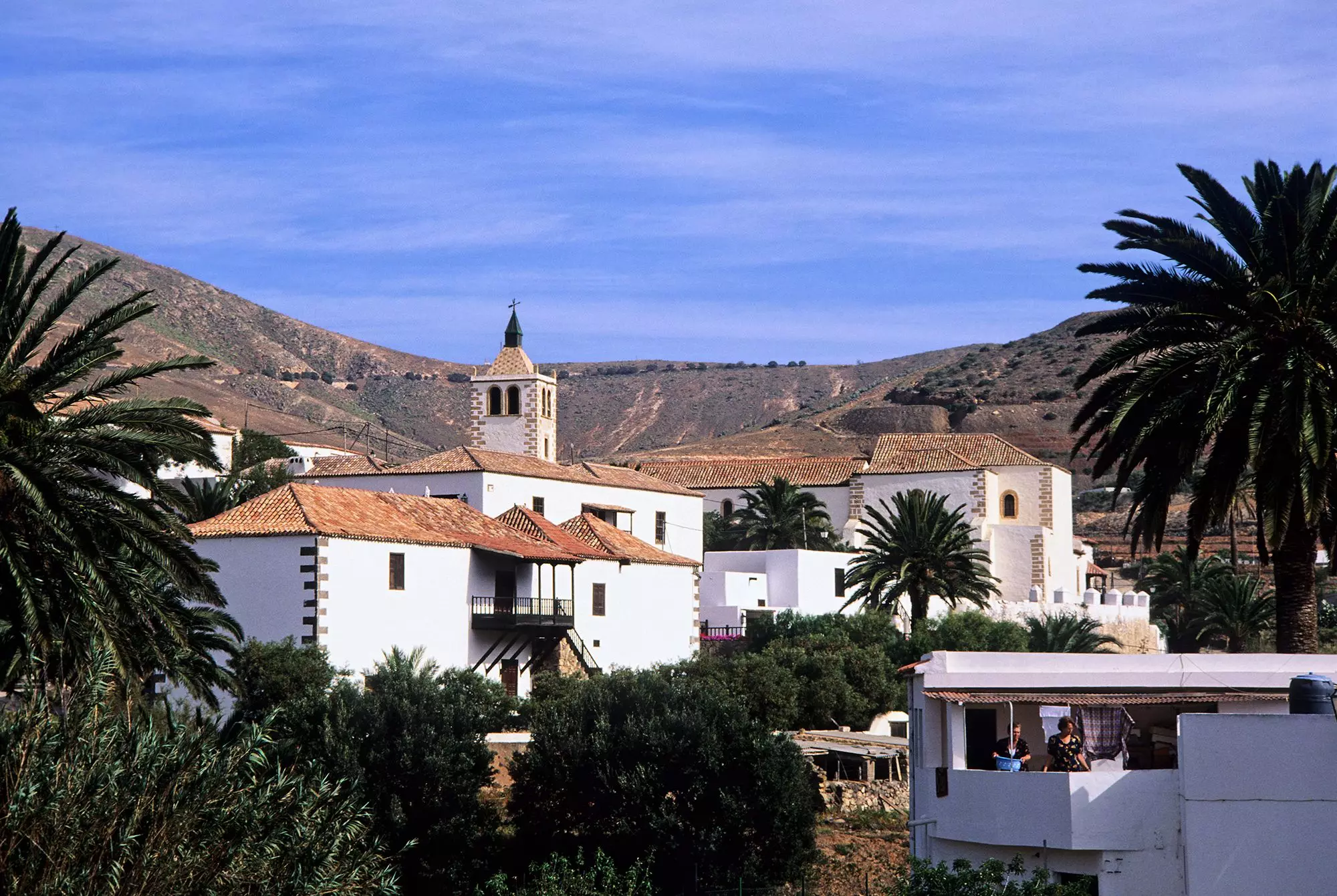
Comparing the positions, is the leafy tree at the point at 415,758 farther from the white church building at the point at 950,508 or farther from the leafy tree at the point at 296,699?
the white church building at the point at 950,508

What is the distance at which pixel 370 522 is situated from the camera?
43.2 metres

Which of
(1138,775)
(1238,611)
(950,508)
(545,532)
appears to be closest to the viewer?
(1138,775)

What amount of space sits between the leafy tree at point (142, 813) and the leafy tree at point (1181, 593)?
1798 inches

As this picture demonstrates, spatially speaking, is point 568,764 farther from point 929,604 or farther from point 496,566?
point 929,604

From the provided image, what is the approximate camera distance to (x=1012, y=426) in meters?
115

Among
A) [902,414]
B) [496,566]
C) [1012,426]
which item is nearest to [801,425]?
[902,414]

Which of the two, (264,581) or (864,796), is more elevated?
(264,581)

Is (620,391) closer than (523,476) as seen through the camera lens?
No

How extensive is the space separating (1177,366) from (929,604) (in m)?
38.5

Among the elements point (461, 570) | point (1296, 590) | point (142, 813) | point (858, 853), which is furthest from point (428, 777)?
point (1296, 590)

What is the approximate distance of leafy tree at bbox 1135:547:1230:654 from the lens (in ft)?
199

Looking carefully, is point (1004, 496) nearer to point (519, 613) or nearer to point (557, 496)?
point (557, 496)

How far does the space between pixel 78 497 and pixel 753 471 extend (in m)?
59.0

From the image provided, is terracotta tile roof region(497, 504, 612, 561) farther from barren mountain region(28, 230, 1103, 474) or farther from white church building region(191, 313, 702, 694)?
barren mountain region(28, 230, 1103, 474)
